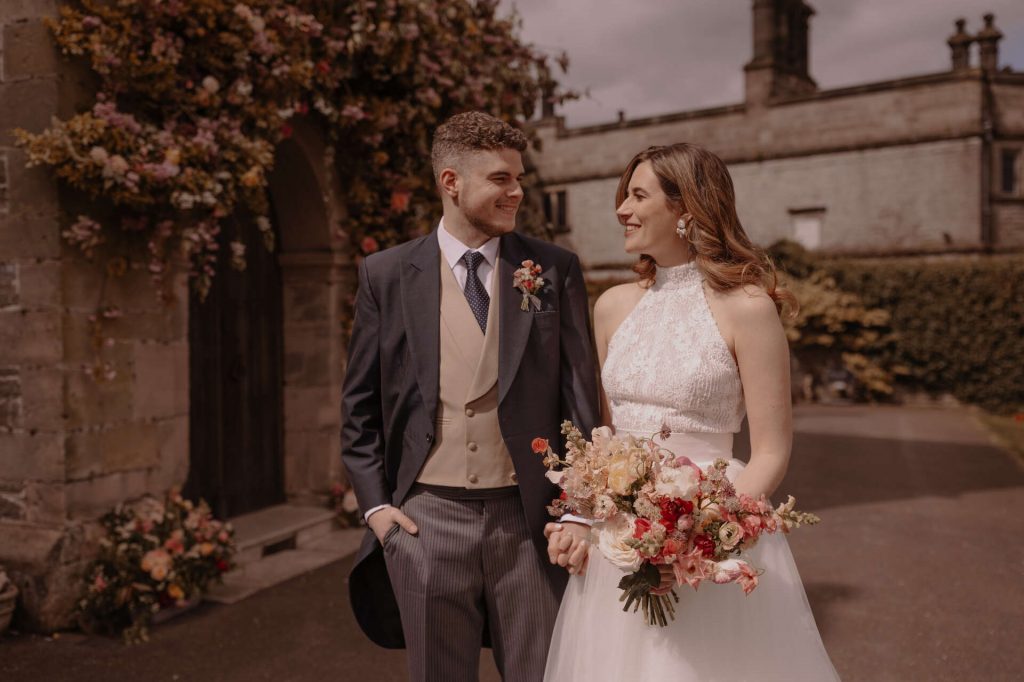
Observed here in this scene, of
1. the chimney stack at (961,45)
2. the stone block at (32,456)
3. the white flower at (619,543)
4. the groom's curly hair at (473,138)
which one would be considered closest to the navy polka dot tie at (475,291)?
the groom's curly hair at (473,138)

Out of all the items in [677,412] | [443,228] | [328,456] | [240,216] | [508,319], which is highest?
[240,216]

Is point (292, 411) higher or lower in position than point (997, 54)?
lower

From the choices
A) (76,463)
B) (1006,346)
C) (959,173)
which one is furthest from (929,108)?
(76,463)

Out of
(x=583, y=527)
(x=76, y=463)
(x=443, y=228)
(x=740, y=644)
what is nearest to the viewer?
(x=740, y=644)

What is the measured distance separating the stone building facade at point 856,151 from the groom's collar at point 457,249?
22.1 metres

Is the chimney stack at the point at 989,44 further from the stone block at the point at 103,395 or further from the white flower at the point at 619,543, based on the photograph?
the white flower at the point at 619,543

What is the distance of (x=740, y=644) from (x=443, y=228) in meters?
1.44

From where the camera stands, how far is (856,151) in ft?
76.5

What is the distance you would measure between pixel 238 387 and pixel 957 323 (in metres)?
16.7

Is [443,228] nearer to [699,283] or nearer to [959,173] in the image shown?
[699,283]

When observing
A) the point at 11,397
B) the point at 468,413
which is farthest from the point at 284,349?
the point at 468,413

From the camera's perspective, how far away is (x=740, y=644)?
2.22 meters

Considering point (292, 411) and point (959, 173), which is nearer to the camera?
point (292, 411)

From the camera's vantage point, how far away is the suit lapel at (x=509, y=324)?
8.13 ft
